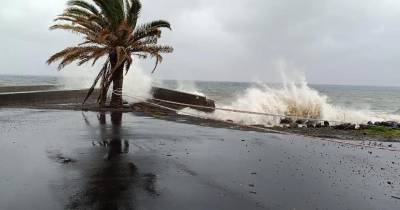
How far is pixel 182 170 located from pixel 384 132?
1047cm

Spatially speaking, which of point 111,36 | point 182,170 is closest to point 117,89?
point 111,36

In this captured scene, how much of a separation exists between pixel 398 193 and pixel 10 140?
26.2ft

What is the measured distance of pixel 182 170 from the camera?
7.17 metres

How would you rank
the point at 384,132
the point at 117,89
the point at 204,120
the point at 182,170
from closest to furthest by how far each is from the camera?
1. the point at 182,170
2. the point at 384,132
3. the point at 204,120
4. the point at 117,89

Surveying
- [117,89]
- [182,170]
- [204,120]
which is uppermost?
[117,89]

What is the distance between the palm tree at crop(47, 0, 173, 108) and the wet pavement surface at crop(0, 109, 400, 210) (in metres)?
5.71

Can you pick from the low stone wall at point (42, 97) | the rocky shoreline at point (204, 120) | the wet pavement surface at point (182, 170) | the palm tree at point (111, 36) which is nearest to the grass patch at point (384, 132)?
the rocky shoreline at point (204, 120)

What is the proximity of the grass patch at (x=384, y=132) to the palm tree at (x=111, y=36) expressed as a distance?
883 centimetres

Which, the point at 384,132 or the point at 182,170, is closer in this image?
the point at 182,170

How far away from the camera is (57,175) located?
6.41 m

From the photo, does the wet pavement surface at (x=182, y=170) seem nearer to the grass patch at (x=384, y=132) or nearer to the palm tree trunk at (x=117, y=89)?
the grass patch at (x=384, y=132)

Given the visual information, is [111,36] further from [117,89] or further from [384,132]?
[384,132]

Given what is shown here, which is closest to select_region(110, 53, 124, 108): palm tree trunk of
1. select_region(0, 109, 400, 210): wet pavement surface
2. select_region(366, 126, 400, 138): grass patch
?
select_region(0, 109, 400, 210): wet pavement surface

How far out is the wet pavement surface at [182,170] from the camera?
18.2 ft
